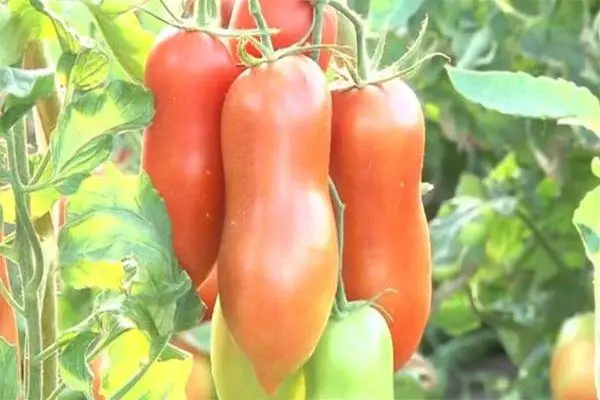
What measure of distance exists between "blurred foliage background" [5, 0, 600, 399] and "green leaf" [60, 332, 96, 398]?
515mm

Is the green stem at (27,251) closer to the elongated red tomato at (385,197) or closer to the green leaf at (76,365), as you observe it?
the green leaf at (76,365)

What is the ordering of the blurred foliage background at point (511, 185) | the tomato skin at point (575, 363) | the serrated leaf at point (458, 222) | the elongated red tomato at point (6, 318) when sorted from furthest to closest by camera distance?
the serrated leaf at point (458, 222) → the blurred foliage background at point (511, 185) → the tomato skin at point (575, 363) → the elongated red tomato at point (6, 318)

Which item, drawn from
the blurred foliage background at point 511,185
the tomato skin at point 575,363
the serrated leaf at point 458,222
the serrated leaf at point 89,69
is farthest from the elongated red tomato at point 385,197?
the serrated leaf at point 458,222

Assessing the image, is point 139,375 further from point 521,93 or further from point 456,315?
point 456,315

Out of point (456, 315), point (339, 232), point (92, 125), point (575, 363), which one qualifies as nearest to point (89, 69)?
point (92, 125)

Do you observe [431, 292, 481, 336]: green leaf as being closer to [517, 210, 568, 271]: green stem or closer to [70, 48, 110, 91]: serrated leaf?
[517, 210, 568, 271]: green stem

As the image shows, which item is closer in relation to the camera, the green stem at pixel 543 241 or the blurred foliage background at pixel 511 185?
the blurred foliage background at pixel 511 185

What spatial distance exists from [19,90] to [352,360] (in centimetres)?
18

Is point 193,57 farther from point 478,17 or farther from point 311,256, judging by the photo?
point 478,17

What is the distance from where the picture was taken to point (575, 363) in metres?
0.91

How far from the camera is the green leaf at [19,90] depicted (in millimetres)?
483

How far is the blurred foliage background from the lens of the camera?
115cm

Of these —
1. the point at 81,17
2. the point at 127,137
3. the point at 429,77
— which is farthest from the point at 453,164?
the point at 81,17

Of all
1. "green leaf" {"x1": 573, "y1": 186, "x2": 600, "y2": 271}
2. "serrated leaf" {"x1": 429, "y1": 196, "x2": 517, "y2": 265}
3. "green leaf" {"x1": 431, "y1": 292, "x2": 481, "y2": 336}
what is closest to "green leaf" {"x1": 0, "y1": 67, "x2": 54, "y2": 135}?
"green leaf" {"x1": 573, "y1": 186, "x2": 600, "y2": 271}
